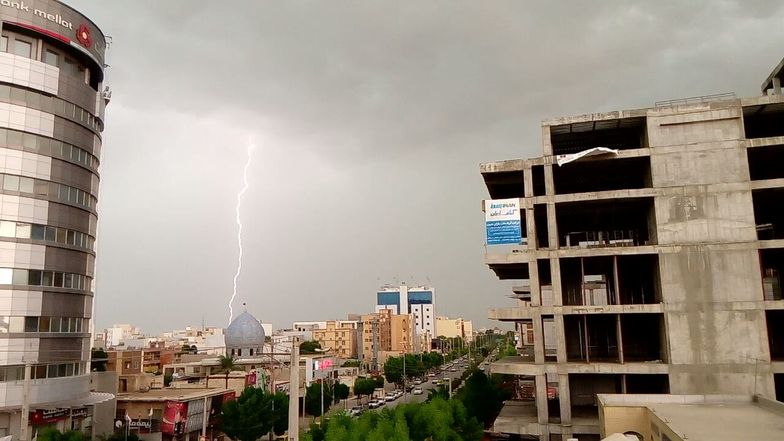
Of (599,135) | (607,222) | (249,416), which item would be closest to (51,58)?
(249,416)

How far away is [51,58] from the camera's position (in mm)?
52844

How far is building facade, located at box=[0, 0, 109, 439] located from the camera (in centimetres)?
4862

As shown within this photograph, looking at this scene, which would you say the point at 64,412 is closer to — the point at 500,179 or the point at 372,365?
the point at 500,179

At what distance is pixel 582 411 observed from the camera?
4528 cm

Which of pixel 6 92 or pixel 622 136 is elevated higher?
pixel 6 92

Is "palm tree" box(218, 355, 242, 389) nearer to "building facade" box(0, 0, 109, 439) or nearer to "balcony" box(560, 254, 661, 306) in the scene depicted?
"building facade" box(0, 0, 109, 439)

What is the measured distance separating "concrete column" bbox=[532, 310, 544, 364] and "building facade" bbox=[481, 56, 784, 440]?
0.34 feet

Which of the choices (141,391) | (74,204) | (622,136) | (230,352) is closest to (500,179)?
(622,136)

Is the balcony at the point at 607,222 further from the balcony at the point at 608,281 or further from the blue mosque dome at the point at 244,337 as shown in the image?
the blue mosque dome at the point at 244,337

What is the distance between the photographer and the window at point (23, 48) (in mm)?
50513

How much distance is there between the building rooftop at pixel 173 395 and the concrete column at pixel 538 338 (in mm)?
38899

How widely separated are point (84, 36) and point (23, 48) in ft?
19.1

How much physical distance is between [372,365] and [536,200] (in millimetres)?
122888

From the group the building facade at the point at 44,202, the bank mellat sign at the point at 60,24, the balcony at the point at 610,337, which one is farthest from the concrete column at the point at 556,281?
the bank mellat sign at the point at 60,24
